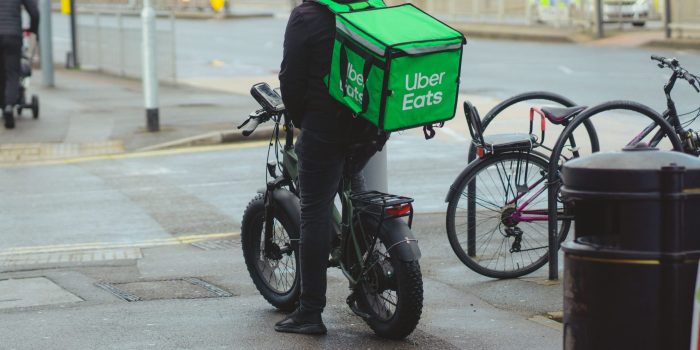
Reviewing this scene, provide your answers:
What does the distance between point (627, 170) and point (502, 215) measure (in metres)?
3.23

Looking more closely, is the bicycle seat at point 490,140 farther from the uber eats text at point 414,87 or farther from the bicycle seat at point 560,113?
the uber eats text at point 414,87

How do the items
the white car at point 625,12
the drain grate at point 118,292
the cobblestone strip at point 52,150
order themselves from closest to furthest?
the drain grate at point 118,292 < the cobblestone strip at point 52,150 < the white car at point 625,12

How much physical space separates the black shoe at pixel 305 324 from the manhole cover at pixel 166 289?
43.0 inches

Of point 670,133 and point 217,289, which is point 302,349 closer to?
point 217,289

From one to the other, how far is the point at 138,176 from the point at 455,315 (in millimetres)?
6586

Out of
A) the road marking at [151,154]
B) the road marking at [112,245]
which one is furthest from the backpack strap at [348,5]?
the road marking at [151,154]

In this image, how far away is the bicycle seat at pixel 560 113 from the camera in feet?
24.2

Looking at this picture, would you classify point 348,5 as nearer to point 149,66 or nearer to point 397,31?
point 397,31

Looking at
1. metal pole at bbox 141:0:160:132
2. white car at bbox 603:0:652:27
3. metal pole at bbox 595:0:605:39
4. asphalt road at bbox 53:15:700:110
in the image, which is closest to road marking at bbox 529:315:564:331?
metal pole at bbox 141:0:160:132

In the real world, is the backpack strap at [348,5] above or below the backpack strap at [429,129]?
above

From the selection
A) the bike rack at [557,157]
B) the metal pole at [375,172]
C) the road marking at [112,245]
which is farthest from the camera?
the road marking at [112,245]

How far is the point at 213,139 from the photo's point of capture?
15.1 m

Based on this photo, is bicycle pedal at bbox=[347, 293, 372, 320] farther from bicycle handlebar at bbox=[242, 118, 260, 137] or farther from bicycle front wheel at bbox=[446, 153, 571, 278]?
bicycle front wheel at bbox=[446, 153, 571, 278]

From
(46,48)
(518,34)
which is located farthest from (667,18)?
(46,48)
